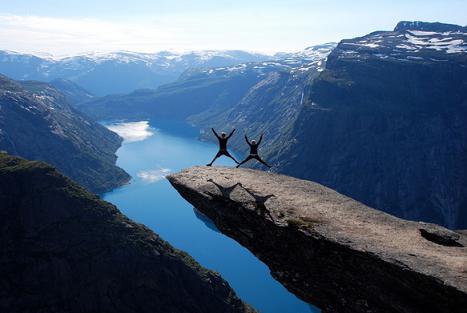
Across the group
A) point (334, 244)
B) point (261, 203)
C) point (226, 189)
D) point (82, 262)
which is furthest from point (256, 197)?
point (82, 262)

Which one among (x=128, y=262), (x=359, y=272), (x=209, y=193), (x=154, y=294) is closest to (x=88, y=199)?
(x=128, y=262)

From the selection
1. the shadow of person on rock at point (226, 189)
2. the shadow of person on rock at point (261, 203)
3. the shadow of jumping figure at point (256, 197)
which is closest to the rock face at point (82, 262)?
the shadow of person on rock at point (226, 189)

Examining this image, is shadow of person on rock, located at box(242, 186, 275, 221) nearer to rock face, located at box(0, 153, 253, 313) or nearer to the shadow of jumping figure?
the shadow of jumping figure

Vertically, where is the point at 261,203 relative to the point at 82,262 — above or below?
above

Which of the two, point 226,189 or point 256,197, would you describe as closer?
point 256,197

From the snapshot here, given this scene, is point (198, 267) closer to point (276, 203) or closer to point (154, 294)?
point (154, 294)

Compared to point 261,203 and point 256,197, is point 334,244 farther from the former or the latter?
point 256,197
